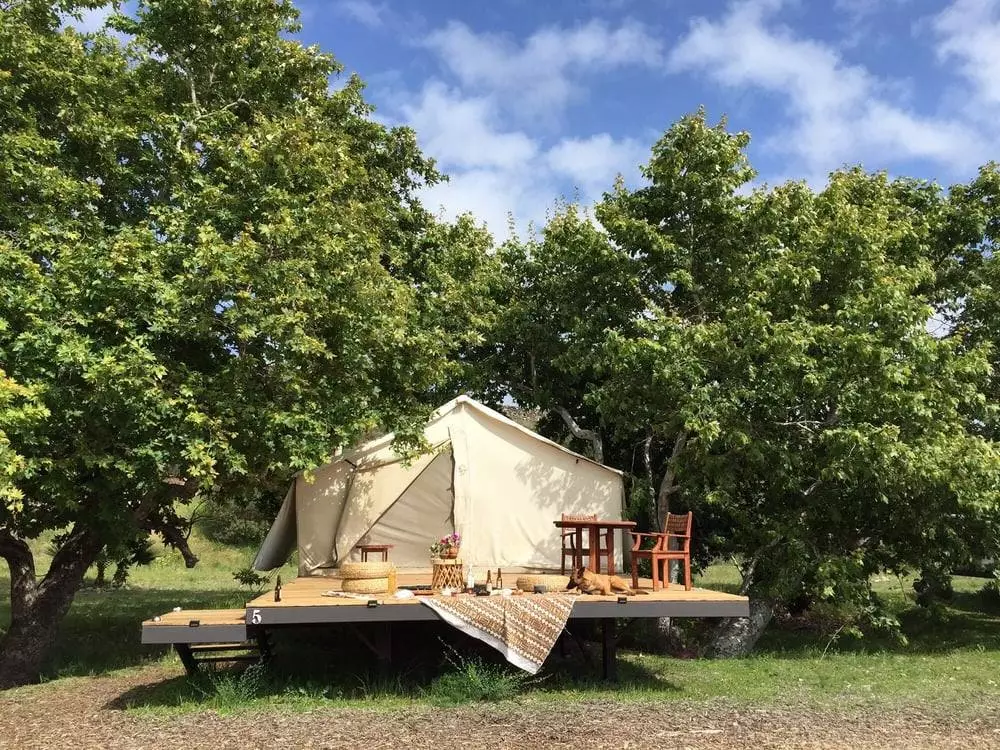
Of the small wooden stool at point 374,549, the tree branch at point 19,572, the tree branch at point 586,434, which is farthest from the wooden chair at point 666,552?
the tree branch at point 19,572

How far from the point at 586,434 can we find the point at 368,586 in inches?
221

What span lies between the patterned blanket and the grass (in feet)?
1.44

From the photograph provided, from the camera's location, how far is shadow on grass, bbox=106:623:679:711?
7340mm

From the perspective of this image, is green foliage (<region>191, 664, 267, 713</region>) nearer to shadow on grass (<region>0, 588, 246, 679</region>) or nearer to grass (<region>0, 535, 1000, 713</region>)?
grass (<region>0, 535, 1000, 713</region>)

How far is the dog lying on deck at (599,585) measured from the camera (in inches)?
310

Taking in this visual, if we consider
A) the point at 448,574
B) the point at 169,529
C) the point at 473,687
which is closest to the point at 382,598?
the point at 448,574

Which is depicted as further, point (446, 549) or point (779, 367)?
point (779, 367)

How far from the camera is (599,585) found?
7883mm

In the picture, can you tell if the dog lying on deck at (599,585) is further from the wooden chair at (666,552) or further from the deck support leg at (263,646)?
the deck support leg at (263,646)

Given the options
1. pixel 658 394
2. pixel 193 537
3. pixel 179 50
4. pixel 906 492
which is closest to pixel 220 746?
pixel 658 394

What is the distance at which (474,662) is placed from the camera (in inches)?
304

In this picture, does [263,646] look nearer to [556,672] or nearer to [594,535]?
[556,672]

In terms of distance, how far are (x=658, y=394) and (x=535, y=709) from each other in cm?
476

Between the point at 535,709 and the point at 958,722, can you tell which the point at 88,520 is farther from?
the point at 958,722
